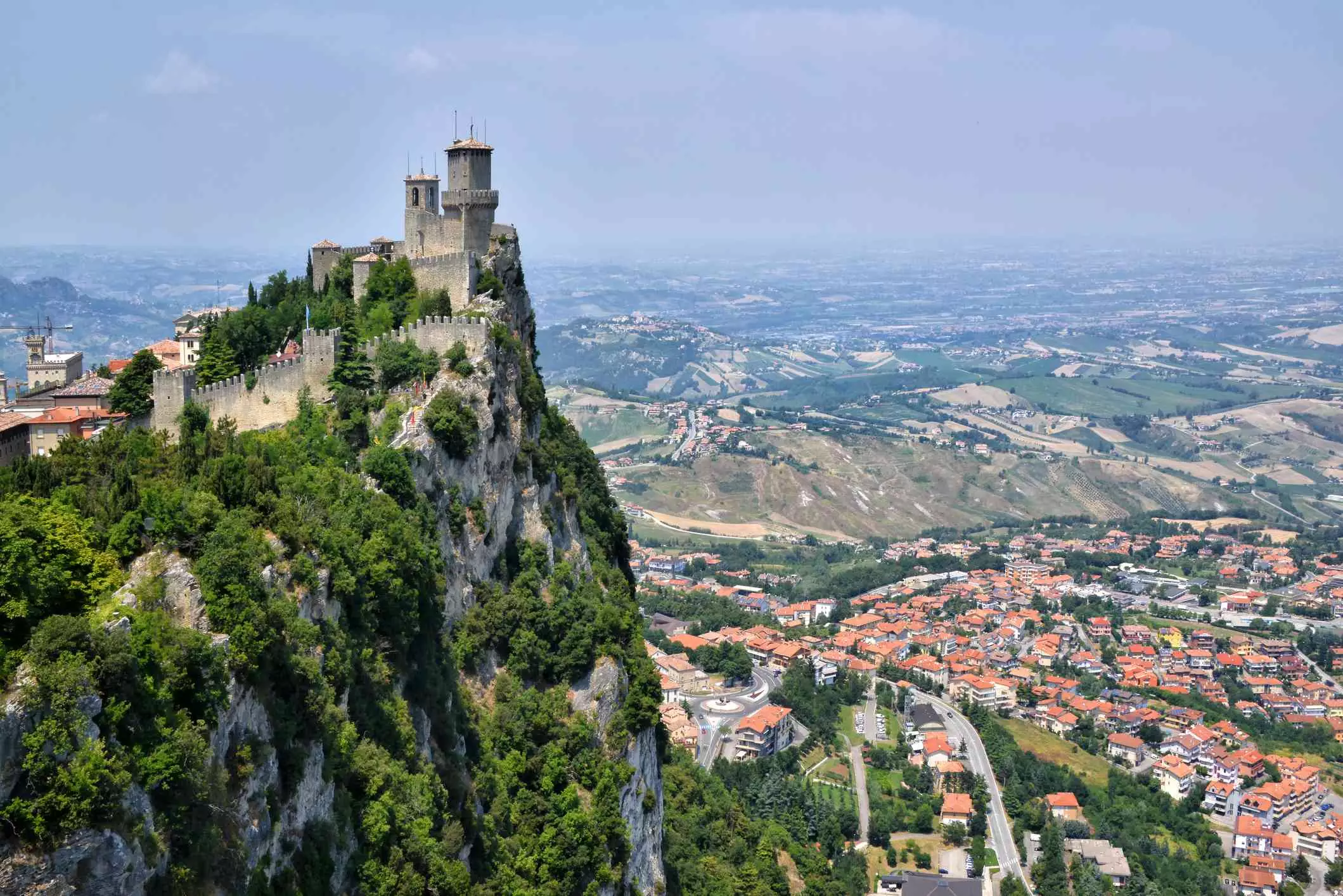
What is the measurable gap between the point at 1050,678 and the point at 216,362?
60743 millimetres

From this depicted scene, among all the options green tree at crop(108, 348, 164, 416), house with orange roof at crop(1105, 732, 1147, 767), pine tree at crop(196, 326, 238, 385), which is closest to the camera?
green tree at crop(108, 348, 164, 416)

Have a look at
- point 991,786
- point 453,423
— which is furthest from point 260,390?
point 991,786

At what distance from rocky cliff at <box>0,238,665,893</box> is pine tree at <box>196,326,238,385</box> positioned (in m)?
5.14

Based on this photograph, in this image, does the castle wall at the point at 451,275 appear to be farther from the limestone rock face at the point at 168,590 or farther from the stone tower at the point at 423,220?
the limestone rock face at the point at 168,590

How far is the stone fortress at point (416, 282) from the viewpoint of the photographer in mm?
32500

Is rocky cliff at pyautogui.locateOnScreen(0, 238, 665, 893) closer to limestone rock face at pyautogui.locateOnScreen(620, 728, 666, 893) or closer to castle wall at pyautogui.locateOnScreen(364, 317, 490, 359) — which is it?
limestone rock face at pyautogui.locateOnScreen(620, 728, 666, 893)

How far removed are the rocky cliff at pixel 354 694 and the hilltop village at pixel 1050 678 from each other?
2265 centimetres

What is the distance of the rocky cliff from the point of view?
1535 centimetres

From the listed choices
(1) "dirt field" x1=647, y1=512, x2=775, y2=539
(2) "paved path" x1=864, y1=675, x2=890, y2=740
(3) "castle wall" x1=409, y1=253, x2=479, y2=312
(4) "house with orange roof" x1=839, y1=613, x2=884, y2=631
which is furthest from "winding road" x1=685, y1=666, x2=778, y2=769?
(1) "dirt field" x1=647, y1=512, x2=775, y2=539

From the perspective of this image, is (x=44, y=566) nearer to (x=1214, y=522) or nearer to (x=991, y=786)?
(x=991, y=786)

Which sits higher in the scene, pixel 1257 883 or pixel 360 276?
pixel 360 276

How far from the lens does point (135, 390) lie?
32.2 meters

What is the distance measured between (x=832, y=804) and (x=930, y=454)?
341 feet

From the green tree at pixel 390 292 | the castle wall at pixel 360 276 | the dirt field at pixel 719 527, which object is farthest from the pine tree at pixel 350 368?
the dirt field at pixel 719 527
